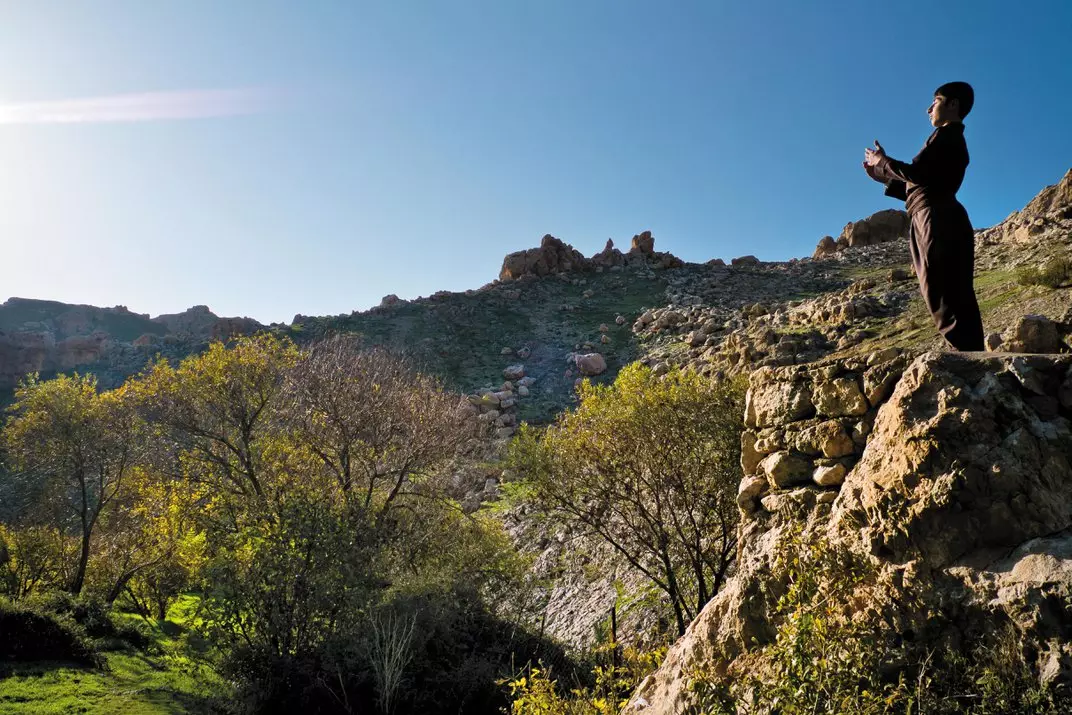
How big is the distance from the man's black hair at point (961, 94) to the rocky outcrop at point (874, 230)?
60.8 m

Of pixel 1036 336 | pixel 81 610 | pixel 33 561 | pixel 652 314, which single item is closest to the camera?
pixel 1036 336

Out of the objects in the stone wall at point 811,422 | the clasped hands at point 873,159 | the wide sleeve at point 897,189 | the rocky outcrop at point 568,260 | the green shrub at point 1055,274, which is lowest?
the stone wall at point 811,422

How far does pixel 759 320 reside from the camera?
1213 inches

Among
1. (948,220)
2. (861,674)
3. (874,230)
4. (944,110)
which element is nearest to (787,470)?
(861,674)

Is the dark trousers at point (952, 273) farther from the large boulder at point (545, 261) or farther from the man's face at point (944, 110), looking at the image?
the large boulder at point (545, 261)

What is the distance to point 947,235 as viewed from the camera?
4598mm

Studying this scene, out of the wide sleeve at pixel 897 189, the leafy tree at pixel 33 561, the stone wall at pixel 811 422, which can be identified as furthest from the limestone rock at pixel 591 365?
the wide sleeve at pixel 897 189

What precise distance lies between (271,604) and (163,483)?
802cm

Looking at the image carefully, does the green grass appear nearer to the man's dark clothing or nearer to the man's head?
the man's dark clothing

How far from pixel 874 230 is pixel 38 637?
2690 inches

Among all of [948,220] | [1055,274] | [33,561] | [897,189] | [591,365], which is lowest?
[33,561]

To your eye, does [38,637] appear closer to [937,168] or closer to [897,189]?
[897,189]

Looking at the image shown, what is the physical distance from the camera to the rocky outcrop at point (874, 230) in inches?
2319

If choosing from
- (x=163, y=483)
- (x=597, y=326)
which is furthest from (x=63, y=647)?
(x=597, y=326)
